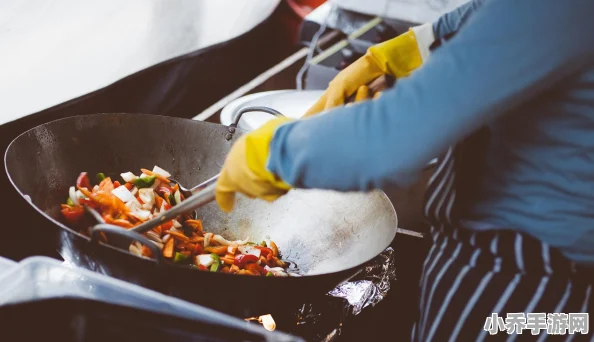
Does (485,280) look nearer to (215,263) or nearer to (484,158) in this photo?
(484,158)

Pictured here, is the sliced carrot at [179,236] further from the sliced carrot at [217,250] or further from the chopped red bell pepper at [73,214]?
the chopped red bell pepper at [73,214]

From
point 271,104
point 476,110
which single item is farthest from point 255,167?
point 271,104

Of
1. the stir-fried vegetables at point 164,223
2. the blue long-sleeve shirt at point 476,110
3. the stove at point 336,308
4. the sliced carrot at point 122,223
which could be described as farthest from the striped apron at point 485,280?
the sliced carrot at point 122,223

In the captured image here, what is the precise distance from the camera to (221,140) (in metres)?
1.70

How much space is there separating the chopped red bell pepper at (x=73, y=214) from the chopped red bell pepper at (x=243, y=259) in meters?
0.40

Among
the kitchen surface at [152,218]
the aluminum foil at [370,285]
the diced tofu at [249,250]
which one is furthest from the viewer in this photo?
the aluminum foil at [370,285]

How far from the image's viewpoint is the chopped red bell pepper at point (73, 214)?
1356 millimetres

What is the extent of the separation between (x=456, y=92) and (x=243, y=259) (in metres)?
0.82

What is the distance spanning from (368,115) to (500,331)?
1.95 feet

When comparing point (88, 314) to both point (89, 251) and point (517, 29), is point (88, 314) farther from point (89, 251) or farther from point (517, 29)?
point (517, 29)

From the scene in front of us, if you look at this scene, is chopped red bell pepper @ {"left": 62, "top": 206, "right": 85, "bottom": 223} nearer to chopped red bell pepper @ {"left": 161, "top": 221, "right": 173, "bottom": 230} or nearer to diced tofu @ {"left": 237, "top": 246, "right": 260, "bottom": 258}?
chopped red bell pepper @ {"left": 161, "top": 221, "right": 173, "bottom": 230}

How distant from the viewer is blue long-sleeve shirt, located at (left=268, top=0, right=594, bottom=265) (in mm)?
808

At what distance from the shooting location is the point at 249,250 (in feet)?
4.99

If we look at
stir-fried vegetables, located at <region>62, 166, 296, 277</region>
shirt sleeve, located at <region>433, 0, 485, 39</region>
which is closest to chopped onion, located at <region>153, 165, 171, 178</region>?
stir-fried vegetables, located at <region>62, 166, 296, 277</region>
